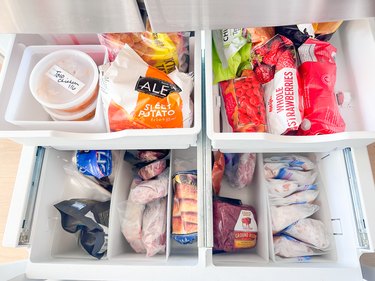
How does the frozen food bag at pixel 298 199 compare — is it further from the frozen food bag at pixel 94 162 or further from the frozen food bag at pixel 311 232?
the frozen food bag at pixel 94 162

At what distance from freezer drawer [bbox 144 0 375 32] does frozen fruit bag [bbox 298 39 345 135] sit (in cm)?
14

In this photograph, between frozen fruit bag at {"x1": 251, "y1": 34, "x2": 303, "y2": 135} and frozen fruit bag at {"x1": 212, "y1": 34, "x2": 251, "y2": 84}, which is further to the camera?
frozen fruit bag at {"x1": 212, "y1": 34, "x2": 251, "y2": 84}

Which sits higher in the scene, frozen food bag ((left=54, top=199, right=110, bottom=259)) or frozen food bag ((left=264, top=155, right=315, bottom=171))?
frozen food bag ((left=264, top=155, right=315, bottom=171))

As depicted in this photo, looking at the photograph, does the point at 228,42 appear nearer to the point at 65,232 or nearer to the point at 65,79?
the point at 65,79

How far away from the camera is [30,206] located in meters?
0.83

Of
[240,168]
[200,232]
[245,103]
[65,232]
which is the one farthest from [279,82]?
[65,232]

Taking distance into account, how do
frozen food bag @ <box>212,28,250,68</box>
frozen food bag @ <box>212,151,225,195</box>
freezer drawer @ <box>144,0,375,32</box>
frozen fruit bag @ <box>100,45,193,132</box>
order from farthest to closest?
frozen food bag @ <box>212,151,225,195</box>, frozen food bag @ <box>212,28,250,68</box>, frozen fruit bag @ <box>100,45,193,132</box>, freezer drawer @ <box>144,0,375,32</box>

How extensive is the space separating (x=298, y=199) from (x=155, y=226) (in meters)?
A: 0.48

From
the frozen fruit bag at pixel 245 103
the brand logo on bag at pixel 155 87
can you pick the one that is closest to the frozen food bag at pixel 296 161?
the frozen fruit bag at pixel 245 103

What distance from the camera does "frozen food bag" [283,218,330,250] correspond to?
2.87 ft

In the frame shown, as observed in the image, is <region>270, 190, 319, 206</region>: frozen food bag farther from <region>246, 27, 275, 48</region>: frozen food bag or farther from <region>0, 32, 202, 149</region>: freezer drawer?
<region>246, 27, 275, 48</region>: frozen food bag

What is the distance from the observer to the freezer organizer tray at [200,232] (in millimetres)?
749

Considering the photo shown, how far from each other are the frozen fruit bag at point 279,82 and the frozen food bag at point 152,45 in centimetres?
24

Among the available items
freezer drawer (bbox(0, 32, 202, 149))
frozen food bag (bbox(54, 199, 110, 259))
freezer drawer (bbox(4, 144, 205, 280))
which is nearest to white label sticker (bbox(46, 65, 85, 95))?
freezer drawer (bbox(0, 32, 202, 149))
